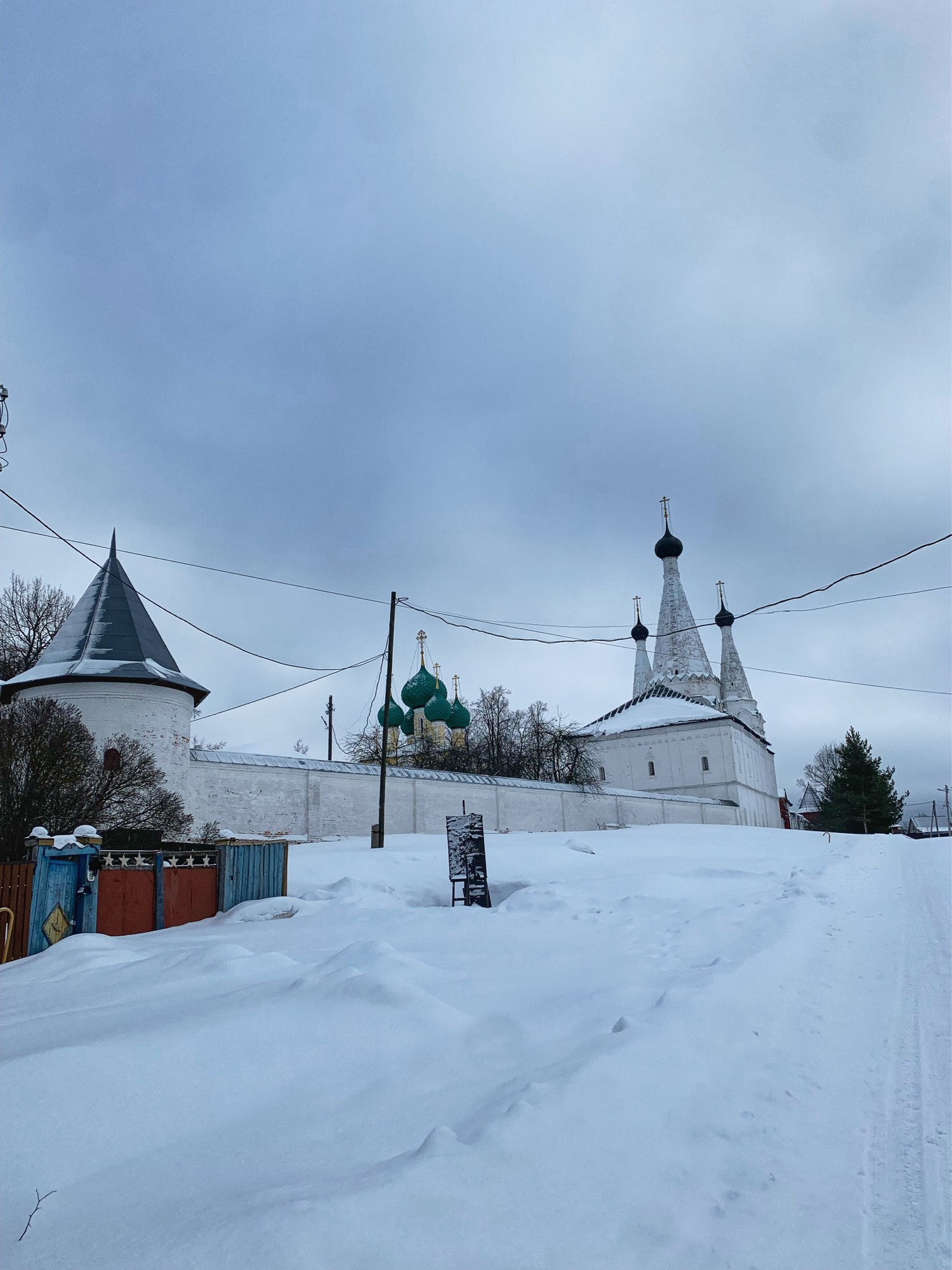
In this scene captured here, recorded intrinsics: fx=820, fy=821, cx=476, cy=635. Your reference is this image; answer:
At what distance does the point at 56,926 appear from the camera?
854 cm

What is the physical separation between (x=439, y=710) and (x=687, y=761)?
14.2 meters

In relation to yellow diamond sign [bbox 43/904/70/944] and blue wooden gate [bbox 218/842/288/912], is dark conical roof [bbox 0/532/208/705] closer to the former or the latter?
blue wooden gate [bbox 218/842/288/912]

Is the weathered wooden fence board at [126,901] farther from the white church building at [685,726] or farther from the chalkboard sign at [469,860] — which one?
the white church building at [685,726]

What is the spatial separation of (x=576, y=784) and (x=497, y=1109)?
26.4m

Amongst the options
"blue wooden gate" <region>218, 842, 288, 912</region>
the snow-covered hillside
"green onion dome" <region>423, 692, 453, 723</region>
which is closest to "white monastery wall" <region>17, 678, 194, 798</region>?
"blue wooden gate" <region>218, 842, 288, 912</region>

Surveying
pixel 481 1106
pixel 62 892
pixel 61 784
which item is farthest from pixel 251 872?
pixel 481 1106

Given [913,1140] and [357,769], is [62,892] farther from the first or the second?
[357,769]

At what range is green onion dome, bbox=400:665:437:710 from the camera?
47.2 metres

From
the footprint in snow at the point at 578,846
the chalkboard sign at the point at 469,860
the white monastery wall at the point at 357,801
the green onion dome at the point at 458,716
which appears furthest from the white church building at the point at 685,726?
the chalkboard sign at the point at 469,860

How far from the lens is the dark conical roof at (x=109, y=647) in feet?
62.6

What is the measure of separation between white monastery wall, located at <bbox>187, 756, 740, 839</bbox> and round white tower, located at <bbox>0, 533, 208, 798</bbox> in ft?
3.21

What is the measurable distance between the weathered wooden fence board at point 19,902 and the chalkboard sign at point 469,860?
5.09 meters

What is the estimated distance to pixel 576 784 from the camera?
1168 inches

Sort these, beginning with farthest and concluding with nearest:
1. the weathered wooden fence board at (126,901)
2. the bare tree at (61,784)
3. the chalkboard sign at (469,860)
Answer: the bare tree at (61,784), the chalkboard sign at (469,860), the weathered wooden fence board at (126,901)
